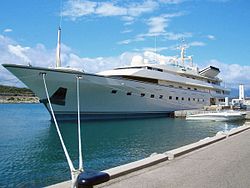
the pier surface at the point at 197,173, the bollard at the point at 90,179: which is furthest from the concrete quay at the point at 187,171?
the bollard at the point at 90,179

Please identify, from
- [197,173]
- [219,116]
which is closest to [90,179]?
[197,173]

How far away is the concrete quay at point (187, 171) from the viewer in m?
5.38

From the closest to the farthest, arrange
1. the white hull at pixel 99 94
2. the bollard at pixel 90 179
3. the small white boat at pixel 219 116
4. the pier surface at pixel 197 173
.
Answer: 1. the bollard at pixel 90 179
2. the pier surface at pixel 197 173
3. the white hull at pixel 99 94
4. the small white boat at pixel 219 116

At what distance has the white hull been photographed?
79.0 ft

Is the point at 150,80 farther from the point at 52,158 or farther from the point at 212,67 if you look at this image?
the point at 52,158

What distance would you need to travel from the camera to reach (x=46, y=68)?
23797 mm

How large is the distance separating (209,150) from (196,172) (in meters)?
3.10

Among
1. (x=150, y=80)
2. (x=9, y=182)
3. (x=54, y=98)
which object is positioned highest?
(x=150, y=80)

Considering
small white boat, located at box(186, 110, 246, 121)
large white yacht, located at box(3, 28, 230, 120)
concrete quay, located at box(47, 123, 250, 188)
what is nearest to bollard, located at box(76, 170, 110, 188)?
concrete quay, located at box(47, 123, 250, 188)

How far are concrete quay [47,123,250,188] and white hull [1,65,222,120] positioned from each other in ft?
57.6

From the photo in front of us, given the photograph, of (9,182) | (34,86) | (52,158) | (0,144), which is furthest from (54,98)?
(9,182)

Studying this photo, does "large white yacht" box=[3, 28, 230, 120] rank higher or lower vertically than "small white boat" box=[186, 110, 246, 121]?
higher

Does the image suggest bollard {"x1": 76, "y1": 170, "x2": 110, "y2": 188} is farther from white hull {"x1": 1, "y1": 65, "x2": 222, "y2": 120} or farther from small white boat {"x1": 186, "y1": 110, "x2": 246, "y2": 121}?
small white boat {"x1": 186, "y1": 110, "x2": 246, "y2": 121}

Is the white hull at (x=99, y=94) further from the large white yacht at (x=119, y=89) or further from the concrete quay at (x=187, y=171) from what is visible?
the concrete quay at (x=187, y=171)
